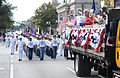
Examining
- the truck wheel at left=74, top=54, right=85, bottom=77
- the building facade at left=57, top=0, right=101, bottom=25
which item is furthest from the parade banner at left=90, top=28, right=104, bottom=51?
the building facade at left=57, top=0, right=101, bottom=25

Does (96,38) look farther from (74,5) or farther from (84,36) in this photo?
(74,5)

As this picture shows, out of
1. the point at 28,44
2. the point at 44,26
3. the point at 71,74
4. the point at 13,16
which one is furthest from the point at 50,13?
the point at 71,74

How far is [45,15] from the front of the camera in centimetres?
9231

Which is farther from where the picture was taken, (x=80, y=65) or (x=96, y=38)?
(x=80, y=65)

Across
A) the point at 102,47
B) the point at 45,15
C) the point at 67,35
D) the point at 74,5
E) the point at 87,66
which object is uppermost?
the point at 74,5

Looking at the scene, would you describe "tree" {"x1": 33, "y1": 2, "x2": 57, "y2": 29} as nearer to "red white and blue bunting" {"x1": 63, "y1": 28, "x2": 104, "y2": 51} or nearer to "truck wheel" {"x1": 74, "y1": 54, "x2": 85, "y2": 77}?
"red white and blue bunting" {"x1": 63, "y1": 28, "x2": 104, "y2": 51}

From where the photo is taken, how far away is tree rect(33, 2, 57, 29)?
93.3 meters

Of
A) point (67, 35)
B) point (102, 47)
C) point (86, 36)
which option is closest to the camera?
point (102, 47)

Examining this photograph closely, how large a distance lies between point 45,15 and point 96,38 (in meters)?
83.2

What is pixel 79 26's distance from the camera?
1238 cm

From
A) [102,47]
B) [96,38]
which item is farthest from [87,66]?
[102,47]

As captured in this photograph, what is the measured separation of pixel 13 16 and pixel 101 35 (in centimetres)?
8027

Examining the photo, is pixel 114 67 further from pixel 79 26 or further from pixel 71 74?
pixel 71 74

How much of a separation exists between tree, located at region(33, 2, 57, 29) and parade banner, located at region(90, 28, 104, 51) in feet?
271
